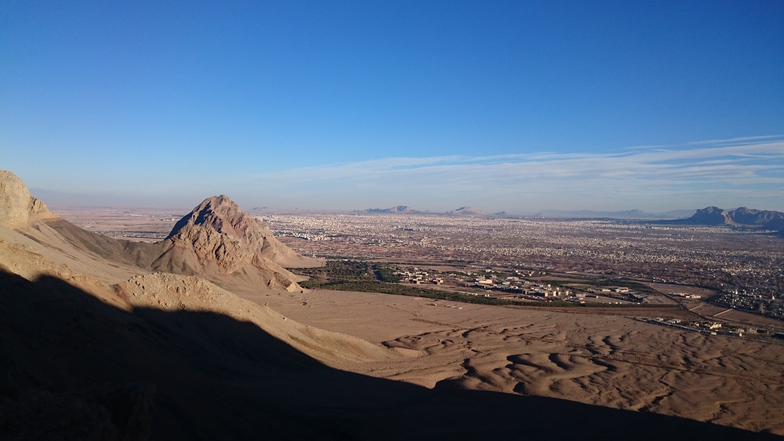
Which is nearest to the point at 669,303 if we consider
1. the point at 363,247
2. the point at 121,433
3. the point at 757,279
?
the point at 757,279

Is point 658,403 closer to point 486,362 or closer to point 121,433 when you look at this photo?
point 486,362

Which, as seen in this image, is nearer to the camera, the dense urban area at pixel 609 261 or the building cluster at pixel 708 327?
the building cluster at pixel 708 327

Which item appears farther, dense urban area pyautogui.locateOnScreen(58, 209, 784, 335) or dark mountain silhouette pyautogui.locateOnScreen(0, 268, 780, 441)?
dense urban area pyautogui.locateOnScreen(58, 209, 784, 335)

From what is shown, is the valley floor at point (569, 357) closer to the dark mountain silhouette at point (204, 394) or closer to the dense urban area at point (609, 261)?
the dark mountain silhouette at point (204, 394)

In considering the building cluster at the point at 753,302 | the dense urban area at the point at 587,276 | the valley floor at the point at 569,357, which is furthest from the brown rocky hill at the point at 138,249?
the building cluster at the point at 753,302

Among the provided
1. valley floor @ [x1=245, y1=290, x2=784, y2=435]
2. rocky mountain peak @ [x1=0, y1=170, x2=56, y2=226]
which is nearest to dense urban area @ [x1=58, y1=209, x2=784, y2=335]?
valley floor @ [x1=245, y1=290, x2=784, y2=435]

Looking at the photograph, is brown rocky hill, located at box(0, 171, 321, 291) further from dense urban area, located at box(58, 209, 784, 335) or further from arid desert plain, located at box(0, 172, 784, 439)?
dense urban area, located at box(58, 209, 784, 335)
